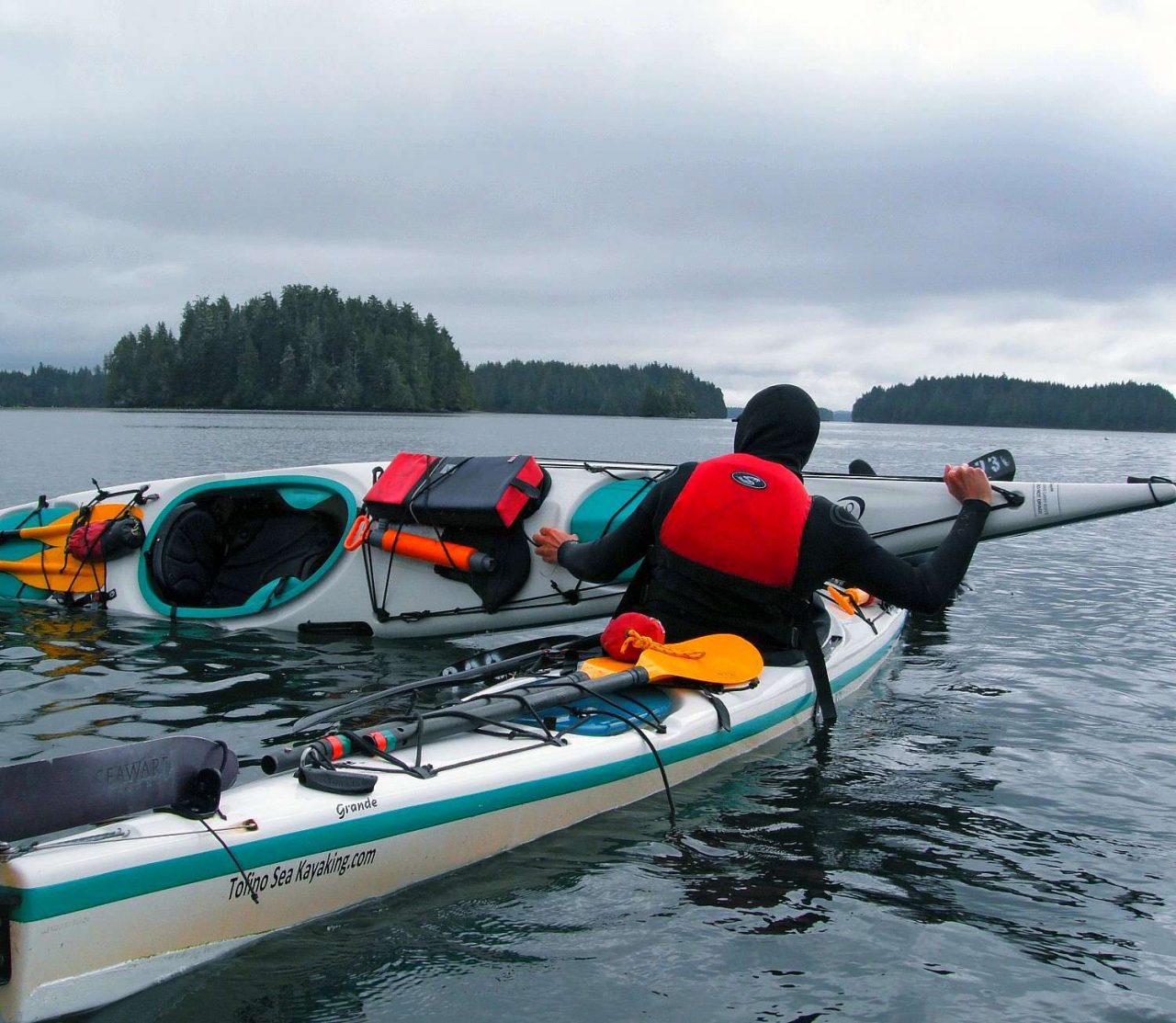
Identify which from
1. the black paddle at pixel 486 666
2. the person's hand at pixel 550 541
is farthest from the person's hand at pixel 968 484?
the person's hand at pixel 550 541

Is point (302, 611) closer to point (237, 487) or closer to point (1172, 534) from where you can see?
point (237, 487)

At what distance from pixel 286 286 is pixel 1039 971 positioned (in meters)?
106

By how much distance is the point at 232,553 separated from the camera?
863 cm

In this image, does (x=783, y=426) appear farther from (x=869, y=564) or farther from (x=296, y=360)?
(x=296, y=360)

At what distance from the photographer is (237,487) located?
8164 mm

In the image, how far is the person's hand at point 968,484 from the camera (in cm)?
525

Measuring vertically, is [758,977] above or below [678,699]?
below

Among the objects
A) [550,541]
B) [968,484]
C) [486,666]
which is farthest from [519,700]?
[968,484]

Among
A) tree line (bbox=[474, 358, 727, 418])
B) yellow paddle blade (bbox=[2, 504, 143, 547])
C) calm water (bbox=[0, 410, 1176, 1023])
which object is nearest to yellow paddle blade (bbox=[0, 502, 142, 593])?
yellow paddle blade (bbox=[2, 504, 143, 547])

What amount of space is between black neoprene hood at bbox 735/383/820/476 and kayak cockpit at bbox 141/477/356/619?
12.1ft

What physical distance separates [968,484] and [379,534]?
12.8ft

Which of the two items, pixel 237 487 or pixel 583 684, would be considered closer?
pixel 583 684

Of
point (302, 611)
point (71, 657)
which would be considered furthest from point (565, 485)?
point (71, 657)

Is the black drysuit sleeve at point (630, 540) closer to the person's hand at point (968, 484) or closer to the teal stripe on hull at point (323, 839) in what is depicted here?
the teal stripe on hull at point (323, 839)
